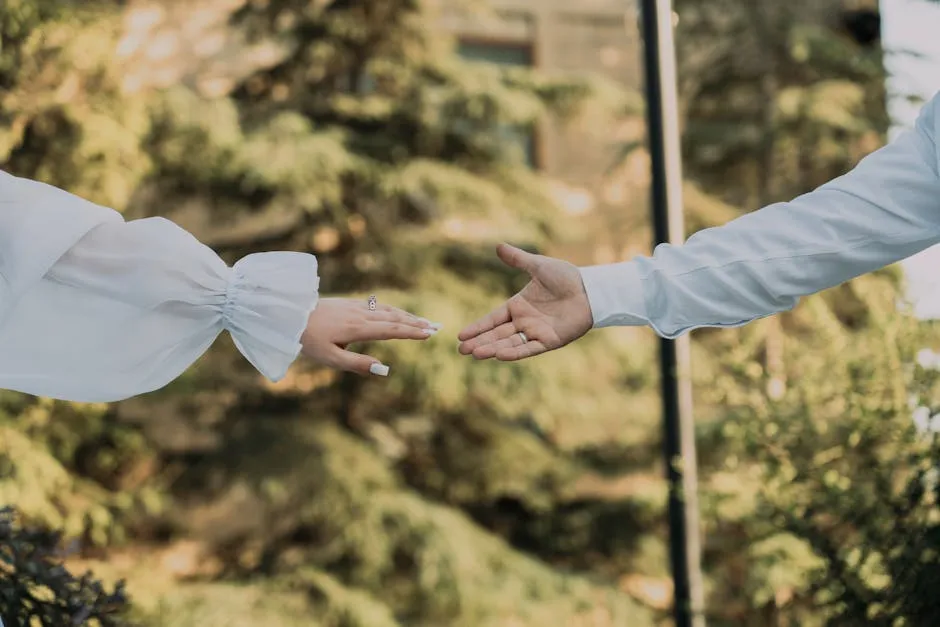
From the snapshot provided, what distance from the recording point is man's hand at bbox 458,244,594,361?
255 cm

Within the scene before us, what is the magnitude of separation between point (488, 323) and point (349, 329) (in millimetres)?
348

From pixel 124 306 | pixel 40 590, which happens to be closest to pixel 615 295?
pixel 124 306

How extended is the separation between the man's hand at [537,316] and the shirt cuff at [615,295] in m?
0.02

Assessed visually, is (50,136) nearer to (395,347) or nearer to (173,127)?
(173,127)

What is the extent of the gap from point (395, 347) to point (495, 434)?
4.57ft

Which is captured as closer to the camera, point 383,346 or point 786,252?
point 786,252

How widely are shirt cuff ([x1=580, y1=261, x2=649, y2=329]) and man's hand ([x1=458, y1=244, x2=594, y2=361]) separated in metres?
0.02

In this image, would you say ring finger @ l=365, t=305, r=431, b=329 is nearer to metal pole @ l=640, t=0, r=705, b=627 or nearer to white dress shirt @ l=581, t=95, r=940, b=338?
white dress shirt @ l=581, t=95, r=940, b=338

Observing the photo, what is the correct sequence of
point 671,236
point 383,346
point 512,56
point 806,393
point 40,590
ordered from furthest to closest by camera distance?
1. point 512,56
2. point 383,346
3. point 671,236
4. point 806,393
5. point 40,590

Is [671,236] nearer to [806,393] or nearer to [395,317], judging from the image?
[806,393]

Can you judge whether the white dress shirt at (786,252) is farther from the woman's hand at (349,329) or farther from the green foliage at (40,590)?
the green foliage at (40,590)

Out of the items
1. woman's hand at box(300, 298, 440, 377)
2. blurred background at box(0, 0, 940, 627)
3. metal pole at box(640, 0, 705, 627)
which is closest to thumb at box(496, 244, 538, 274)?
woman's hand at box(300, 298, 440, 377)

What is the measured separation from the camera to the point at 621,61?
38.0ft

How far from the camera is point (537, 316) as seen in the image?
2.60 metres
